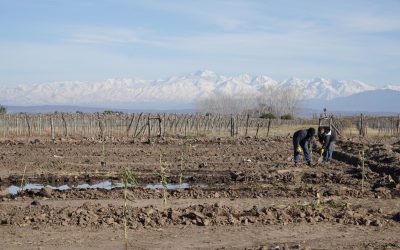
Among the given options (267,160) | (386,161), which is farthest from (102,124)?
(386,161)

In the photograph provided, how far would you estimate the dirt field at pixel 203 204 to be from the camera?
9.81 metres

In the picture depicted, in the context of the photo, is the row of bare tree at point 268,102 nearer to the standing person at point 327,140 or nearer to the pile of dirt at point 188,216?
the standing person at point 327,140

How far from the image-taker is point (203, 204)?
12664 millimetres

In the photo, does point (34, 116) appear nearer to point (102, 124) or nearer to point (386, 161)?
point (102, 124)

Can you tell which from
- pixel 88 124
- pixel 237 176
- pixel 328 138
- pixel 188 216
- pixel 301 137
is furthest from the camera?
pixel 88 124

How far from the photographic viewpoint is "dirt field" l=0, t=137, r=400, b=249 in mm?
→ 9812

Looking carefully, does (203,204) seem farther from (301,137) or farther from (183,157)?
(183,157)

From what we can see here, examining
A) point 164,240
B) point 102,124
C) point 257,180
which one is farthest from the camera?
point 102,124

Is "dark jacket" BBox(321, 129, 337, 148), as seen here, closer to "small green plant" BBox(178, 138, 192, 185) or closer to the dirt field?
the dirt field

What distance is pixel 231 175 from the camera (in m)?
17.8

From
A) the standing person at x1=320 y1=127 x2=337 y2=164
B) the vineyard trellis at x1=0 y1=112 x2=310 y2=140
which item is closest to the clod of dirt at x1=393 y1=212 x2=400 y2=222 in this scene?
the standing person at x1=320 y1=127 x2=337 y2=164

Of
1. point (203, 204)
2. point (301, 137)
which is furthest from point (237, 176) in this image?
point (203, 204)

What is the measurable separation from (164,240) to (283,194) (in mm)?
5157

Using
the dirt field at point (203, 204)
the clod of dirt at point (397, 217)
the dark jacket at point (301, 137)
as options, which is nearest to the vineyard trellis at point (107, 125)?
the dirt field at point (203, 204)
